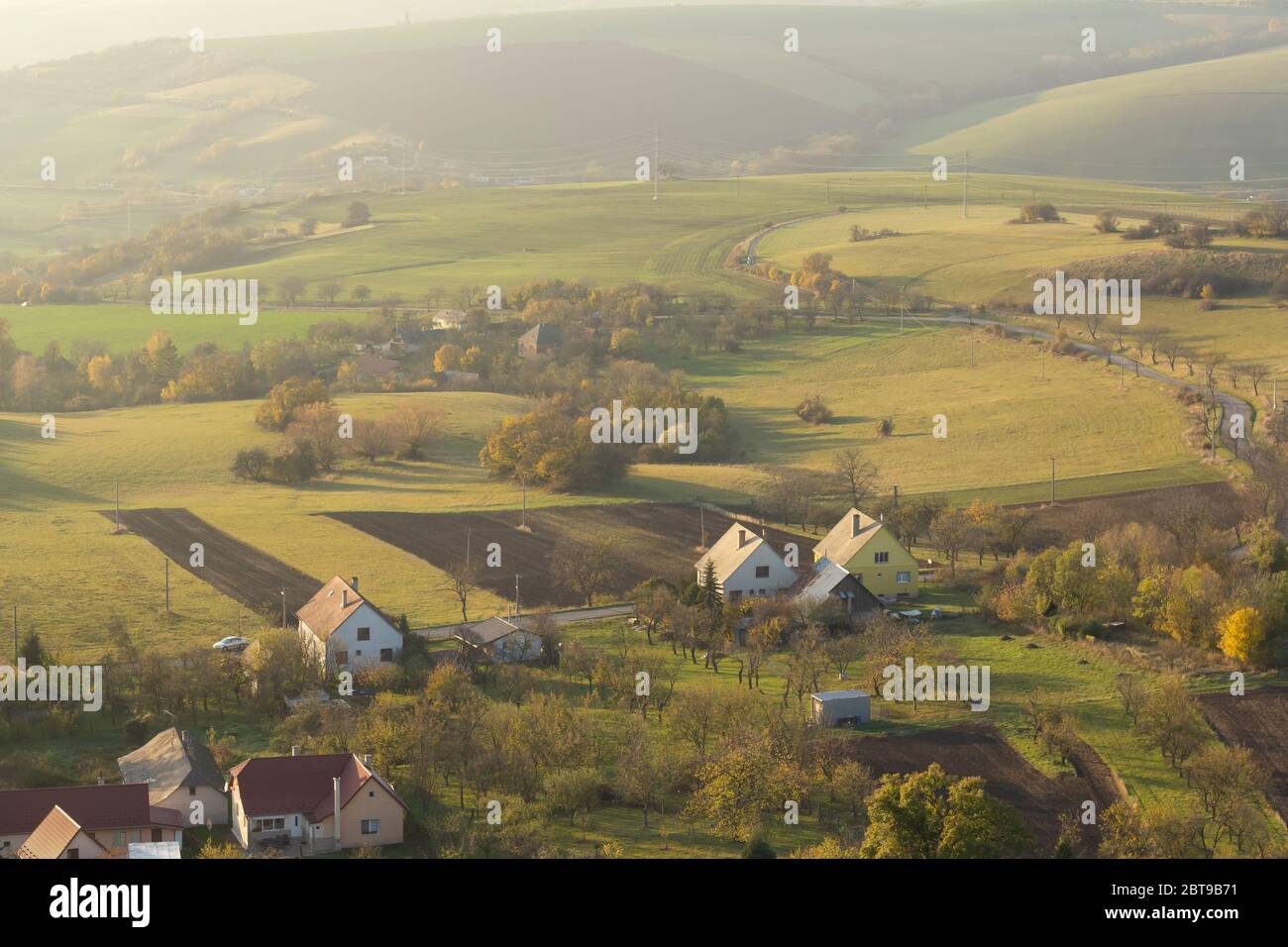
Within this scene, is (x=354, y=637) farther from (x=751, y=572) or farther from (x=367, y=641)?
(x=751, y=572)

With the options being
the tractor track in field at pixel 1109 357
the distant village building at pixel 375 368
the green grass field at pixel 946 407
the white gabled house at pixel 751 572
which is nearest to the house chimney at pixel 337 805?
the white gabled house at pixel 751 572

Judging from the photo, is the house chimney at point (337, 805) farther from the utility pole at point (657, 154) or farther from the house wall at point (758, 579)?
the utility pole at point (657, 154)

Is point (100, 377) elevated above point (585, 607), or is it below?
above

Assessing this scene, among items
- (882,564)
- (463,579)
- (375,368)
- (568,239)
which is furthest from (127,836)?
(568,239)

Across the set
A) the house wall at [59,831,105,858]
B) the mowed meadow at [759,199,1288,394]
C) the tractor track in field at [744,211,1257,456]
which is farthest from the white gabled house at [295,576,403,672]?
the mowed meadow at [759,199,1288,394]

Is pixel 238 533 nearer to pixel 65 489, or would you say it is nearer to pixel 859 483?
pixel 65 489
